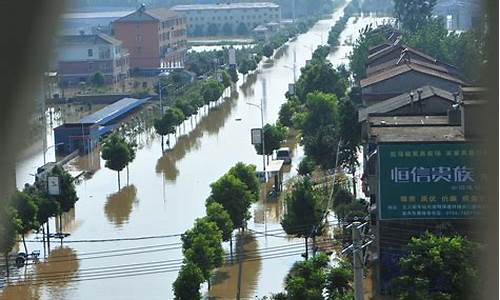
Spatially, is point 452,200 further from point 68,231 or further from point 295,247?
point 68,231

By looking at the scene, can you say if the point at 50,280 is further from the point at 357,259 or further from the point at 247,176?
the point at 357,259

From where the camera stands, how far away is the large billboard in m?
2.58

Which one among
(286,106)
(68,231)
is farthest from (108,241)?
(286,106)

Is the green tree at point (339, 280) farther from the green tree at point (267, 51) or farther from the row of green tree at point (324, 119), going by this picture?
the green tree at point (267, 51)

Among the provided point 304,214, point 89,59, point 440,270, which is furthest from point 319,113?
point 89,59

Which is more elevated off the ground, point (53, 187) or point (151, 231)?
point (53, 187)

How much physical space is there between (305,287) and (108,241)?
1.32 m

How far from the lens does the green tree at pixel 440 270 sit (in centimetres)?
201

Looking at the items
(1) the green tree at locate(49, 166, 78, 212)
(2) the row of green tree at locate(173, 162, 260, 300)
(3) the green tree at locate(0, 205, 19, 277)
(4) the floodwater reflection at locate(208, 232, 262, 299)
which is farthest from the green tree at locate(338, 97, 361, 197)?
(3) the green tree at locate(0, 205, 19, 277)

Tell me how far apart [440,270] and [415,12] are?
740 cm

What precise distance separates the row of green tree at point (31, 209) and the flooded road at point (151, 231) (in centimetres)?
11

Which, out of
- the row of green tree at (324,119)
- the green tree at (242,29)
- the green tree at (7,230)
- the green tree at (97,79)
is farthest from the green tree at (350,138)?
the green tree at (242,29)

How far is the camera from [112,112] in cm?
643

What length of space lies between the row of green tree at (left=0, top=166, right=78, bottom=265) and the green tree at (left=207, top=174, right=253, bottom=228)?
1.88 ft
